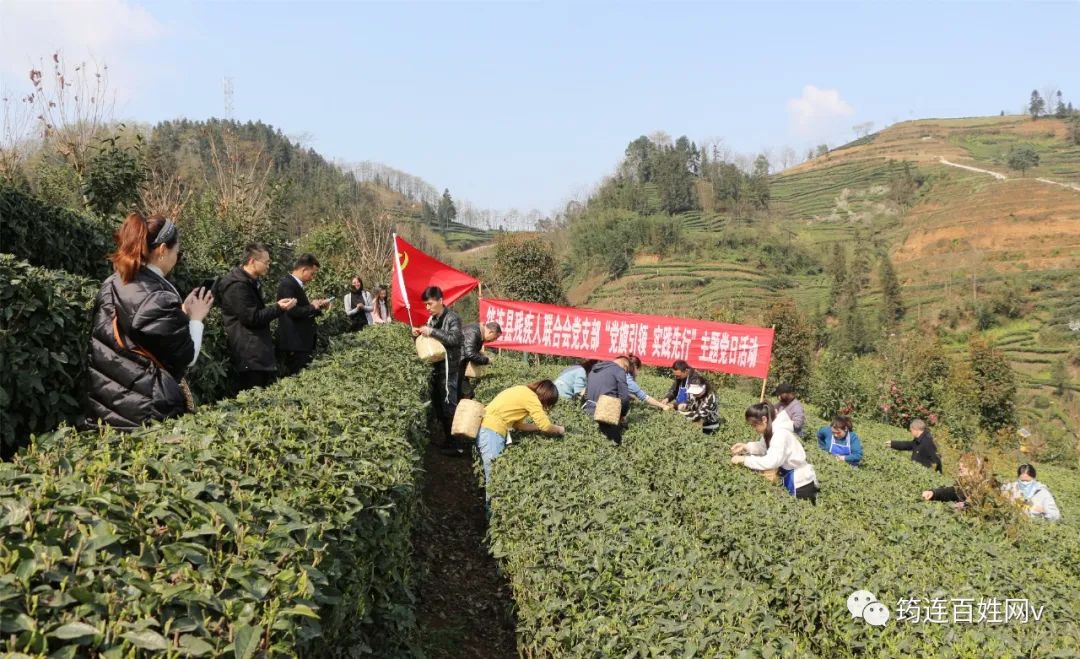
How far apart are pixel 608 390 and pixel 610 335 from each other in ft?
22.8

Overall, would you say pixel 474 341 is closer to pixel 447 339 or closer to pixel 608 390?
pixel 447 339

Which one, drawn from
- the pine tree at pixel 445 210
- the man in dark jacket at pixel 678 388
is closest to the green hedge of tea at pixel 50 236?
the man in dark jacket at pixel 678 388

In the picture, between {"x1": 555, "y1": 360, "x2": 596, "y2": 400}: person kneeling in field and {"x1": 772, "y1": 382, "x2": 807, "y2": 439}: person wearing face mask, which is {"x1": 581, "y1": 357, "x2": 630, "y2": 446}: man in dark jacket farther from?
{"x1": 772, "y1": 382, "x2": 807, "y2": 439}: person wearing face mask

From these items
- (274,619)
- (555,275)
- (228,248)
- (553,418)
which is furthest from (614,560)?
(555,275)

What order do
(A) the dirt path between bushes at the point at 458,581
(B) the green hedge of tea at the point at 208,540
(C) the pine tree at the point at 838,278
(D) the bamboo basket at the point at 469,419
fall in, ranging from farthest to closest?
(C) the pine tree at the point at 838,278 → (D) the bamboo basket at the point at 469,419 → (A) the dirt path between bushes at the point at 458,581 → (B) the green hedge of tea at the point at 208,540

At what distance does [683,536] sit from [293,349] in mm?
4077

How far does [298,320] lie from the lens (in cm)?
689

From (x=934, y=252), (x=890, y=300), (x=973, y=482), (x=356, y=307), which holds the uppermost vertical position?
(x=934, y=252)

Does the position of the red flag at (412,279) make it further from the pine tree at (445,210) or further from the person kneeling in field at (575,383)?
the pine tree at (445,210)

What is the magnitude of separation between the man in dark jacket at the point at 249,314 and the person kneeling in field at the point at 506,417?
196 centimetres

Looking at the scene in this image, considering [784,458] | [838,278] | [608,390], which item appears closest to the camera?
[784,458]

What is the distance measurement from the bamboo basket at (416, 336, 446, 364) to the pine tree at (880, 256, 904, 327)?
56.2 metres
